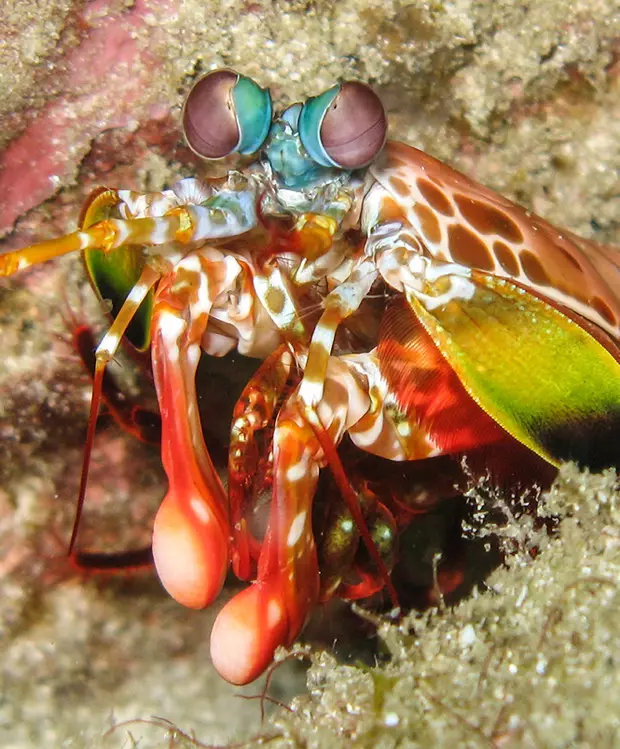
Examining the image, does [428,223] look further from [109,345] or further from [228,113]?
[109,345]

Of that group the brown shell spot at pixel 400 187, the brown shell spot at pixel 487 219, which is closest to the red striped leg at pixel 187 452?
the brown shell spot at pixel 400 187

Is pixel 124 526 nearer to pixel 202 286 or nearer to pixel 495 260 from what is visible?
pixel 202 286

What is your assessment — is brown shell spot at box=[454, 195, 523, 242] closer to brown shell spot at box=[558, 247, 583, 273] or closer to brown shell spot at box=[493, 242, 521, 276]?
brown shell spot at box=[493, 242, 521, 276]

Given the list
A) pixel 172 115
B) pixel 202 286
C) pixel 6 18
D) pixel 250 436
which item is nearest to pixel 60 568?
pixel 250 436

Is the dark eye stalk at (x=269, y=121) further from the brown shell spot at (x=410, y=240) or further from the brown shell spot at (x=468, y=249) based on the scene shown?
the brown shell spot at (x=468, y=249)

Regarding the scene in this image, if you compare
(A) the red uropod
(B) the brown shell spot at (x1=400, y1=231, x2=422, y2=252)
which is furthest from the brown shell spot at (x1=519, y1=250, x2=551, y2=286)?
(B) the brown shell spot at (x1=400, y1=231, x2=422, y2=252)
